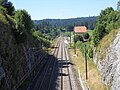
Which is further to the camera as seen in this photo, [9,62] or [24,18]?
[24,18]

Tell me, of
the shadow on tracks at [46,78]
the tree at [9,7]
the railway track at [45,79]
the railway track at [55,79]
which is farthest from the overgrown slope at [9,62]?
the tree at [9,7]

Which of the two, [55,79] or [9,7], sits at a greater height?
[9,7]

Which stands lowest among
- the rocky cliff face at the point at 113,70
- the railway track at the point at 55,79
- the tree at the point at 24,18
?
the railway track at the point at 55,79

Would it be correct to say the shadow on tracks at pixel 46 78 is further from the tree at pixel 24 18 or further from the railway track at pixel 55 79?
the tree at pixel 24 18

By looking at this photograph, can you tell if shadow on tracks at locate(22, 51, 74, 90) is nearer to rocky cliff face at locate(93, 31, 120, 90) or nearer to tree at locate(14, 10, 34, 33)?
rocky cliff face at locate(93, 31, 120, 90)

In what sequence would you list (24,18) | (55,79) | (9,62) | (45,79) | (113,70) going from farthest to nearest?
(24,18) → (55,79) → (45,79) → (9,62) → (113,70)

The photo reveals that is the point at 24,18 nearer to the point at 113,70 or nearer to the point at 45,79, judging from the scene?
the point at 45,79

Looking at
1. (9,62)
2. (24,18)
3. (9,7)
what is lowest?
(9,62)

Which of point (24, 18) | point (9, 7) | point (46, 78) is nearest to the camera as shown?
point (46, 78)

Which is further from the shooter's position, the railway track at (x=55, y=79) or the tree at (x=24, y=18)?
the tree at (x=24, y=18)

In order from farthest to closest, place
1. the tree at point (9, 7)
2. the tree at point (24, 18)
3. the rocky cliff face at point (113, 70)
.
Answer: the tree at point (9, 7), the tree at point (24, 18), the rocky cliff face at point (113, 70)

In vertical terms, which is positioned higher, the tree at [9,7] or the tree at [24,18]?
the tree at [9,7]

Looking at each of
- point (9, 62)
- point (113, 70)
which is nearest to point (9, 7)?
point (9, 62)

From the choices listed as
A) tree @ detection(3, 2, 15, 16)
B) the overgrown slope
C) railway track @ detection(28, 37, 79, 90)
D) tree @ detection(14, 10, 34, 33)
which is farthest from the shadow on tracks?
tree @ detection(3, 2, 15, 16)
